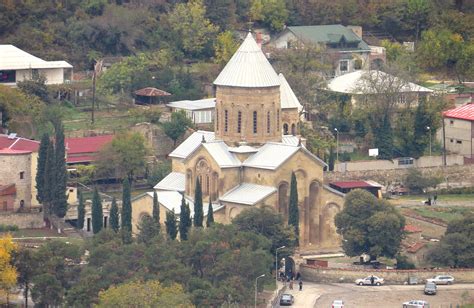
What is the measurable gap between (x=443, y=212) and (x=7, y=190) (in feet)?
76.8

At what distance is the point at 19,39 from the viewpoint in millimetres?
171000

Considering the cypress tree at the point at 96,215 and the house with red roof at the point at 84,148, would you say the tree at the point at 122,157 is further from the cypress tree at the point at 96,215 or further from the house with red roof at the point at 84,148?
the cypress tree at the point at 96,215

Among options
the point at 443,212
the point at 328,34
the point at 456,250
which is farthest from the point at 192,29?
the point at 456,250

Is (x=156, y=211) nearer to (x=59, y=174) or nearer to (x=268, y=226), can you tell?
(x=268, y=226)

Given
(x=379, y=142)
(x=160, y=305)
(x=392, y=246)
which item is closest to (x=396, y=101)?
(x=379, y=142)

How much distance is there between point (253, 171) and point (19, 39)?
1333 inches

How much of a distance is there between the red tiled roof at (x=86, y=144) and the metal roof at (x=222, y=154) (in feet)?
39.8

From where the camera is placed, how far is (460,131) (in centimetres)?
16188

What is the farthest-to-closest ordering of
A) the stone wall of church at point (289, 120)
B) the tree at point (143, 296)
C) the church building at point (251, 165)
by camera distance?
the stone wall of church at point (289, 120) → the church building at point (251, 165) → the tree at point (143, 296)

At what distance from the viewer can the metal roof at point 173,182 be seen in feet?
474

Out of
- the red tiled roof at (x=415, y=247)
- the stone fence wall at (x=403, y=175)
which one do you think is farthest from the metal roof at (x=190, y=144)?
the red tiled roof at (x=415, y=247)

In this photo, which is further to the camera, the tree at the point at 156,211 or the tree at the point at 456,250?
the tree at the point at 156,211

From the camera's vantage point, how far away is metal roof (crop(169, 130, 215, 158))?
146 metres

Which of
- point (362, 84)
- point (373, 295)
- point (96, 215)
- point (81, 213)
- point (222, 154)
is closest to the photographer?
point (373, 295)
